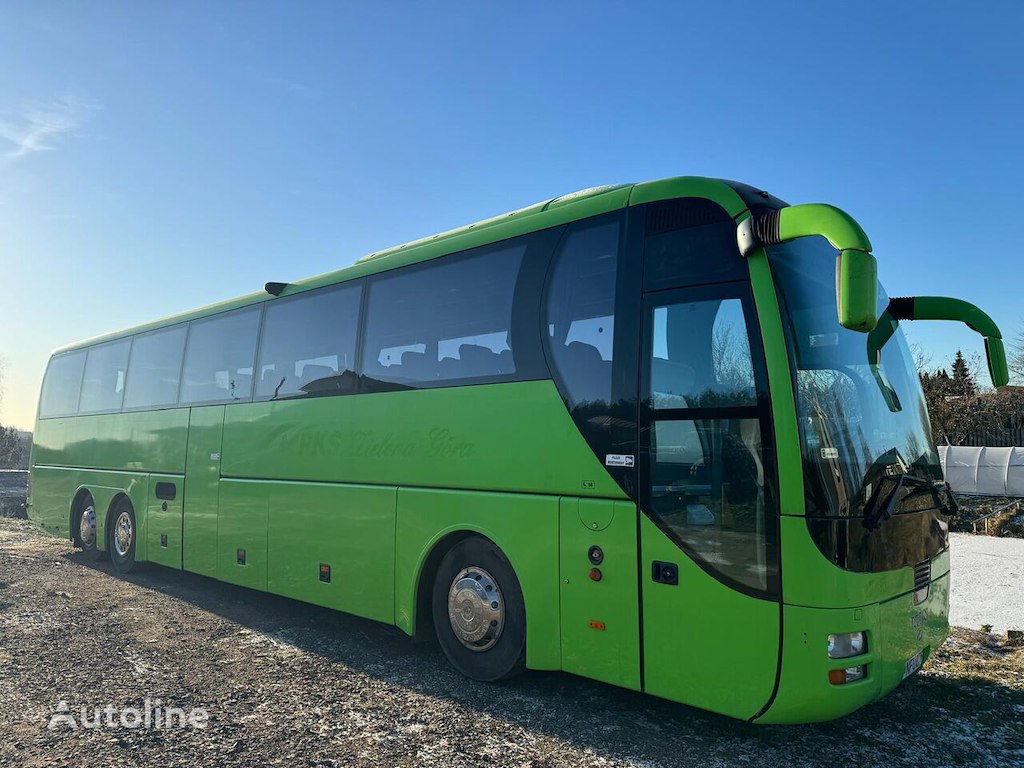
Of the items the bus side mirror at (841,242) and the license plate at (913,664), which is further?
the license plate at (913,664)

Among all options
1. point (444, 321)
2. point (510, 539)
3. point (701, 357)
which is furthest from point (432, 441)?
point (701, 357)

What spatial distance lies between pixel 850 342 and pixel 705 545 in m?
1.56

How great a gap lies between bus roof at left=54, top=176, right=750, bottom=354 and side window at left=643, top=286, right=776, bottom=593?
69 cm

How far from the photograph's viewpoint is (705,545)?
417 cm

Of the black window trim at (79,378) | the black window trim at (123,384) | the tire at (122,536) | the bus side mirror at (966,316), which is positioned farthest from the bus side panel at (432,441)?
the black window trim at (79,378)

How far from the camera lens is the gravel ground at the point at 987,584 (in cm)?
780

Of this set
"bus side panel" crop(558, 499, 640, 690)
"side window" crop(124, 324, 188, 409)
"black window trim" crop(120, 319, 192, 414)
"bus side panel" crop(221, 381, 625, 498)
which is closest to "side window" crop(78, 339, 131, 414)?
"black window trim" crop(120, 319, 192, 414)

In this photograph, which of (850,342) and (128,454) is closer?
(850,342)

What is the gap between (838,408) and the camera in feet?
13.6

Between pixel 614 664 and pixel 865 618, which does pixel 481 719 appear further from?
pixel 865 618

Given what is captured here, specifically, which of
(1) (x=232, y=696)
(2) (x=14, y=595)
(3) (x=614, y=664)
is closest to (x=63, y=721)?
(1) (x=232, y=696)

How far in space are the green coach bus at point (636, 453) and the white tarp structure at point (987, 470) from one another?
16.6 m
